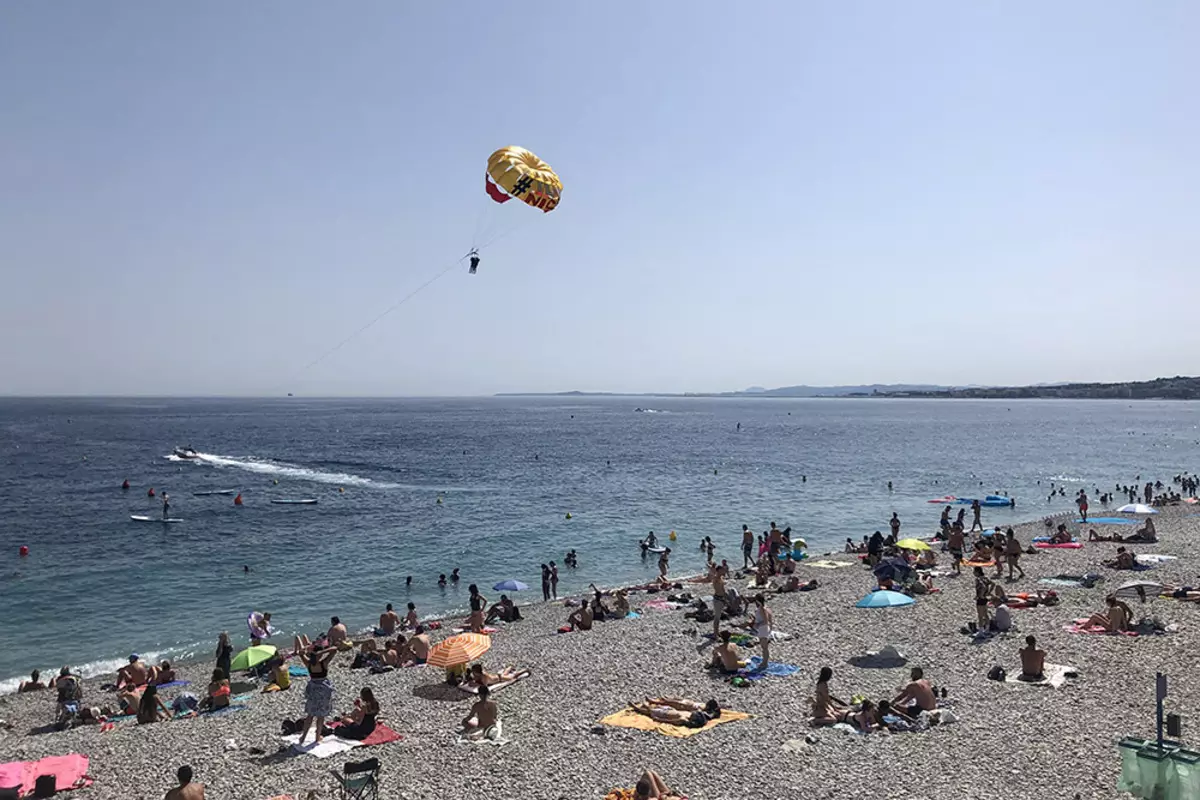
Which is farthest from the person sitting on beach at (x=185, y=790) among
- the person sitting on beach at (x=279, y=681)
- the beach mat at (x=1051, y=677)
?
the beach mat at (x=1051, y=677)

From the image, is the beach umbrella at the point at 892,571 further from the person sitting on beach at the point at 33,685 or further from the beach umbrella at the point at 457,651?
the person sitting on beach at the point at 33,685

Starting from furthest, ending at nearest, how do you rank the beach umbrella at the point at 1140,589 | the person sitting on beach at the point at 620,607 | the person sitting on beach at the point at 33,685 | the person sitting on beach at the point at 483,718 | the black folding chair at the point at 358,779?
the person sitting on beach at the point at 620,607 → the person sitting on beach at the point at 33,685 → the beach umbrella at the point at 1140,589 → the person sitting on beach at the point at 483,718 → the black folding chair at the point at 358,779

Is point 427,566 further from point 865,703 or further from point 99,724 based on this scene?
point 865,703

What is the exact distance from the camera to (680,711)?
13.2m

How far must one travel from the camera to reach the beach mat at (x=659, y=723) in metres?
12.6

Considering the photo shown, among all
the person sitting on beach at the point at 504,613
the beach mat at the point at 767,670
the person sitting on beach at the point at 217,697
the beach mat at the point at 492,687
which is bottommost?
the person sitting on beach at the point at 504,613

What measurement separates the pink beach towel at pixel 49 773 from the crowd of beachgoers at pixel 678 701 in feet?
0.16

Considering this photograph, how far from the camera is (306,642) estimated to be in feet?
73.7

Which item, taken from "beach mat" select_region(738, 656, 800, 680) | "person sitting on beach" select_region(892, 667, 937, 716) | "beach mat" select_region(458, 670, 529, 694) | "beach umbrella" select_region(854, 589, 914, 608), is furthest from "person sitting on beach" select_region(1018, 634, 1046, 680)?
"beach mat" select_region(458, 670, 529, 694)

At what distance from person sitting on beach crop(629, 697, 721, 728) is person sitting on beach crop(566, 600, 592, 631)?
8409mm

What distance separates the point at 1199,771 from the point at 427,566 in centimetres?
3090

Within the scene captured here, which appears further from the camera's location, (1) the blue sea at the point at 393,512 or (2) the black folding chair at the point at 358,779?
(1) the blue sea at the point at 393,512

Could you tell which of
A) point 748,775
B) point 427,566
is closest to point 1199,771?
point 748,775

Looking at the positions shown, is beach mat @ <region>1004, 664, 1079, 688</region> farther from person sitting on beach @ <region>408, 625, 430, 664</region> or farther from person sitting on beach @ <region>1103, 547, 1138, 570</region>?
person sitting on beach @ <region>1103, 547, 1138, 570</region>
